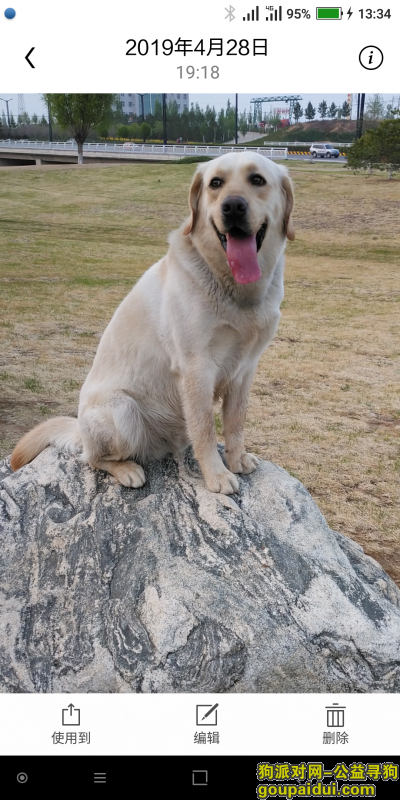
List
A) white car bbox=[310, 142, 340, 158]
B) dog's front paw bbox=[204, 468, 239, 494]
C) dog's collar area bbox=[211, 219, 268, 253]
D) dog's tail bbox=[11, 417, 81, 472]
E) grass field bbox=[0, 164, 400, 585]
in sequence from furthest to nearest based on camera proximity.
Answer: white car bbox=[310, 142, 340, 158] → grass field bbox=[0, 164, 400, 585] → dog's tail bbox=[11, 417, 81, 472] → dog's front paw bbox=[204, 468, 239, 494] → dog's collar area bbox=[211, 219, 268, 253]

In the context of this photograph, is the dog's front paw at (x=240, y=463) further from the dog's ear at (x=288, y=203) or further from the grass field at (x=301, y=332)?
the grass field at (x=301, y=332)

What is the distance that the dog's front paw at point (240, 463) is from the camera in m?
3.75

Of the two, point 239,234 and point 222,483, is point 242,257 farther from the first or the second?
point 222,483

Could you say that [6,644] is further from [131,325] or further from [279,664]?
[131,325]

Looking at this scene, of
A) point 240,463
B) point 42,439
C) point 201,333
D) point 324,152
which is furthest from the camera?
point 324,152

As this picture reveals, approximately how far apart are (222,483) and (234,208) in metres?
1.33

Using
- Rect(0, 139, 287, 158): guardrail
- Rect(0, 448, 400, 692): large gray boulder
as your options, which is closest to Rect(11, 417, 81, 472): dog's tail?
Rect(0, 448, 400, 692): large gray boulder

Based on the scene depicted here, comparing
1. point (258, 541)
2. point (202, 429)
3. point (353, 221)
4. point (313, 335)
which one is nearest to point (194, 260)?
point (202, 429)

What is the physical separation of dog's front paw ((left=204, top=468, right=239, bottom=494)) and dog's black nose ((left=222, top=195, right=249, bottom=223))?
1.25 metres

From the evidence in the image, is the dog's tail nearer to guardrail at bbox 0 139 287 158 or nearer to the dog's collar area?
the dog's collar area

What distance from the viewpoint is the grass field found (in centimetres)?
618

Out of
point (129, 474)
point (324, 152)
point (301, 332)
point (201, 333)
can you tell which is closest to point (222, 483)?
point (129, 474)

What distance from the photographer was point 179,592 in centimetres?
310
